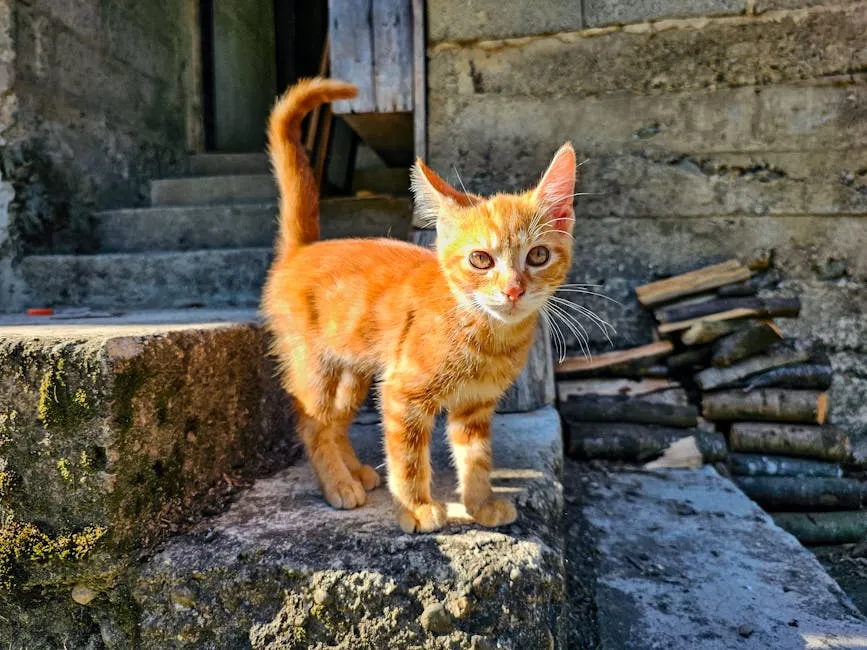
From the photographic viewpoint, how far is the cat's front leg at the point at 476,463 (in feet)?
4.97

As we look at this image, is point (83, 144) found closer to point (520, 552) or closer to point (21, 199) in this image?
point (21, 199)

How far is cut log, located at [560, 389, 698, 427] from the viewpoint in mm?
2980

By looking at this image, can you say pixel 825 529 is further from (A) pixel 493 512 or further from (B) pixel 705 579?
(A) pixel 493 512

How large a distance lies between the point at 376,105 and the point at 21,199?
203cm

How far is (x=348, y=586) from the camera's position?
1277 mm

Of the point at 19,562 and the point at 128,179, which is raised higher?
the point at 128,179

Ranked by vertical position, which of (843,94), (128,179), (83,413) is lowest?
(83,413)

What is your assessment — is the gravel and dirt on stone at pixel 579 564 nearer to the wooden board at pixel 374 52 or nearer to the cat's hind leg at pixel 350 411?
the cat's hind leg at pixel 350 411

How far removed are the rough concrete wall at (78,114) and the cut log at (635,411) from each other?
3113 mm

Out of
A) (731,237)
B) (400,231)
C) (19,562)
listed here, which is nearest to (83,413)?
(19,562)

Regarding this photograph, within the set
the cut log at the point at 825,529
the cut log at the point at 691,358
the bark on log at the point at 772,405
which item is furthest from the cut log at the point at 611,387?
the cut log at the point at 825,529

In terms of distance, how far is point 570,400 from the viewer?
310 cm

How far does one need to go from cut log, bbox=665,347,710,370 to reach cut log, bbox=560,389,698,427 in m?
0.20

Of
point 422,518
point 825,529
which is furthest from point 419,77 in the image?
point 825,529
